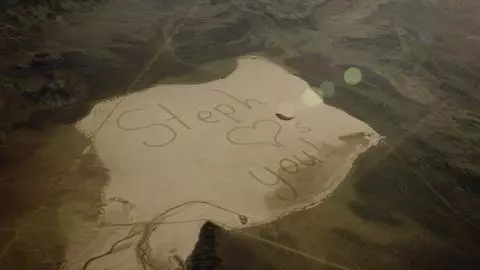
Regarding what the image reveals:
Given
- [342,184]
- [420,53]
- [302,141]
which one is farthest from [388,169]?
[420,53]

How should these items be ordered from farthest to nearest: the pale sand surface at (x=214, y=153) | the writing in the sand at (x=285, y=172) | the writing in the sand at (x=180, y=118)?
the writing in the sand at (x=180, y=118) < the writing in the sand at (x=285, y=172) < the pale sand surface at (x=214, y=153)

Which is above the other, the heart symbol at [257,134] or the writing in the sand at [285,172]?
the heart symbol at [257,134]

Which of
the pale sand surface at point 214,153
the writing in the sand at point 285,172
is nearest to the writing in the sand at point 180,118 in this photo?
the pale sand surface at point 214,153

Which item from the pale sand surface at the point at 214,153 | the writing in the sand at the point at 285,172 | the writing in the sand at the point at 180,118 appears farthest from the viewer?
the writing in the sand at the point at 180,118

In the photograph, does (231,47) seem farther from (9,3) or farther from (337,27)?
(9,3)

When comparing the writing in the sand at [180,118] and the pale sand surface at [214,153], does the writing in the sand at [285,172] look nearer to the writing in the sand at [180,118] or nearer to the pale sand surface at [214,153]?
the pale sand surface at [214,153]

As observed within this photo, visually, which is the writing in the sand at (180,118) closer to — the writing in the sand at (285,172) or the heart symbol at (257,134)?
the heart symbol at (257,134)

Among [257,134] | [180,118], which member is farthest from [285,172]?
[180,118]

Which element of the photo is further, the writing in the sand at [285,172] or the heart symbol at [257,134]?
the heart symbol at [257,134]

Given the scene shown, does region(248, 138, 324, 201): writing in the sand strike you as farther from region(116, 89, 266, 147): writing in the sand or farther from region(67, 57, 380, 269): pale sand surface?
region(116, 89, 266, 147): writing in the sand
